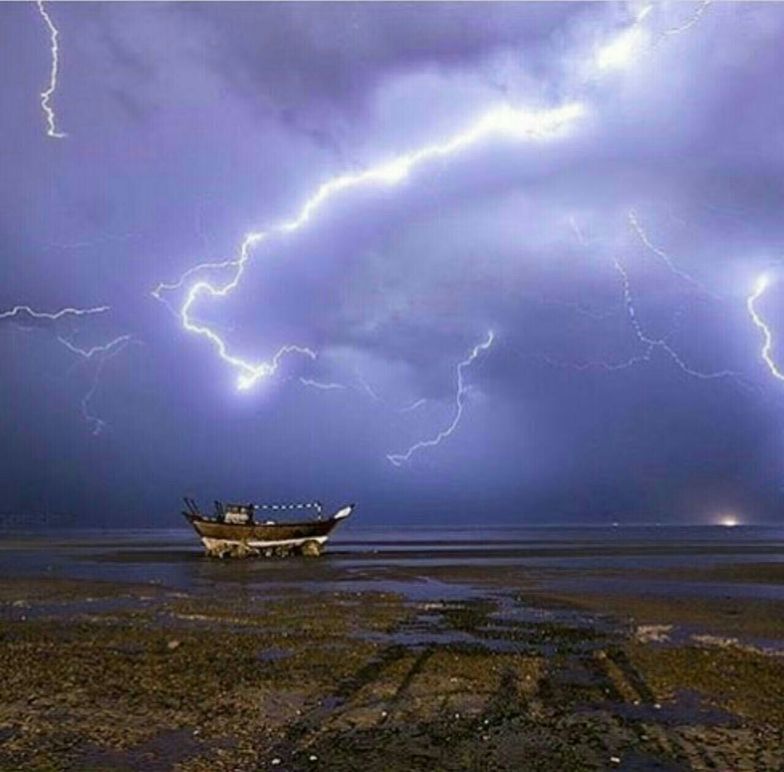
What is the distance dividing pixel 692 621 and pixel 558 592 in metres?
8.73

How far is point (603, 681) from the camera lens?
12.6 meters

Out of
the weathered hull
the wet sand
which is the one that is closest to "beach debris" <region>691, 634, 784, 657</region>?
the wet sand

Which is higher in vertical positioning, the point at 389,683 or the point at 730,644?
the point at 389,683

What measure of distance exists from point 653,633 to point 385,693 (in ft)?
31.2

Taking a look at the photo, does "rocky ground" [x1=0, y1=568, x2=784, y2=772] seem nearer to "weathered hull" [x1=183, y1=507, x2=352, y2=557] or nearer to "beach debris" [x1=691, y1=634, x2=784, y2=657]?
Result: "beach debris" [x1=691, y1=634, x2=784, y2=657]

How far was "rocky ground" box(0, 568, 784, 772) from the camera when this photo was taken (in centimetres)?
853

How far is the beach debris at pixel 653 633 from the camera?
17312 millimetres

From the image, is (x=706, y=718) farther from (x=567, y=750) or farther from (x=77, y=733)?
(x=77, y=733)

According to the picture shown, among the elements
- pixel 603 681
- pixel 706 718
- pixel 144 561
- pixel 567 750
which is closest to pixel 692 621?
pixel 603 681

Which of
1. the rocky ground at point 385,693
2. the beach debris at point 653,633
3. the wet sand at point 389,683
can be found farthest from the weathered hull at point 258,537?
the beach debris at point 653,633

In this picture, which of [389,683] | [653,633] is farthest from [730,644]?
[389,683]

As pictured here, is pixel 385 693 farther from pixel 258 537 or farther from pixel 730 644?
pixel 258 537

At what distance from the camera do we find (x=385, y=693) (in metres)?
11.5

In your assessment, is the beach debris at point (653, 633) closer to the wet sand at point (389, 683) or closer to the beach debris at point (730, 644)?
the wet sand at point (389, 683)
